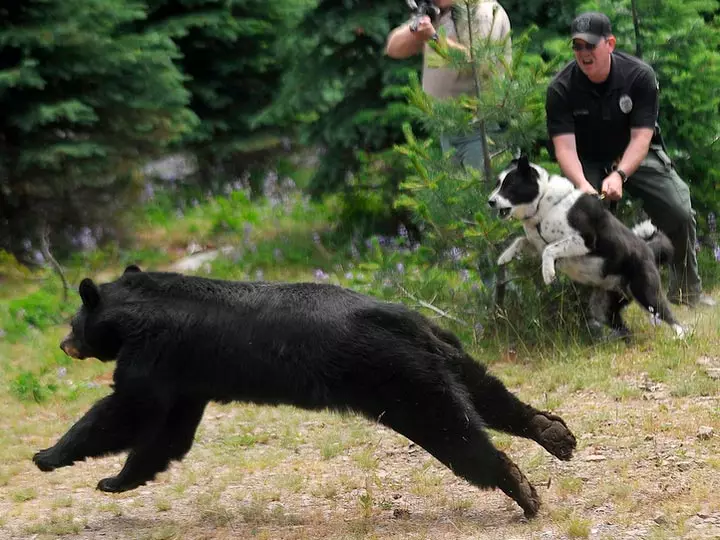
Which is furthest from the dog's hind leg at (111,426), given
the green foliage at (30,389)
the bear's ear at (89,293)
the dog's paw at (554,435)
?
the green foliage at (30,389)

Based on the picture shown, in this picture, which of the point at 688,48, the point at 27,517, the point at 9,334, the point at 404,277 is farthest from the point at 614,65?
the point at 9,334

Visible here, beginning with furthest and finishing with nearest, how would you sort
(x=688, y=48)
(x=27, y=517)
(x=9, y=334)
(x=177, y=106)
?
(x=177, y=106), (x=9, y=334), (x=688, y=48), (x=27, y=517)

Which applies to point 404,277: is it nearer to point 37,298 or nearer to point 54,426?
point 54,426

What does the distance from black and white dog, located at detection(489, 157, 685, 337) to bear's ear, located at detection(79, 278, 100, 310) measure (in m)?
2.42

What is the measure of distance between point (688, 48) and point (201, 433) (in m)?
4.51

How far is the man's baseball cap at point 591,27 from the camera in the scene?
20.5 feet

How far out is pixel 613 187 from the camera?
627 centimetres

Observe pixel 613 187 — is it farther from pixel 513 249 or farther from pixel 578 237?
pixel 513 249

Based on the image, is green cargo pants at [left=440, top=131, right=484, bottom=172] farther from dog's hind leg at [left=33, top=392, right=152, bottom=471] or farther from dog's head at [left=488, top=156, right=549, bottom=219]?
dog's hind leg at [left=33, top=392, right=152, bottom=471]

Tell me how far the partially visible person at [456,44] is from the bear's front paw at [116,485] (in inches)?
123

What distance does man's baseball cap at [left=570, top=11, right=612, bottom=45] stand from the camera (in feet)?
20.5

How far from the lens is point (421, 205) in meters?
6.67

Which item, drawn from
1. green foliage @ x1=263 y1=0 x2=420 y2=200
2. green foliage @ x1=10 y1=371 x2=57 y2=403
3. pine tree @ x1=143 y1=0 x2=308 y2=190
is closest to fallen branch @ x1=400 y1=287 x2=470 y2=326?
green foliage @ x1=10 y1=371 x2=57 y2=403

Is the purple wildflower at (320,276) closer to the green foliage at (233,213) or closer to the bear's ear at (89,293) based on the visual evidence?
the green foliage at (233,213)
